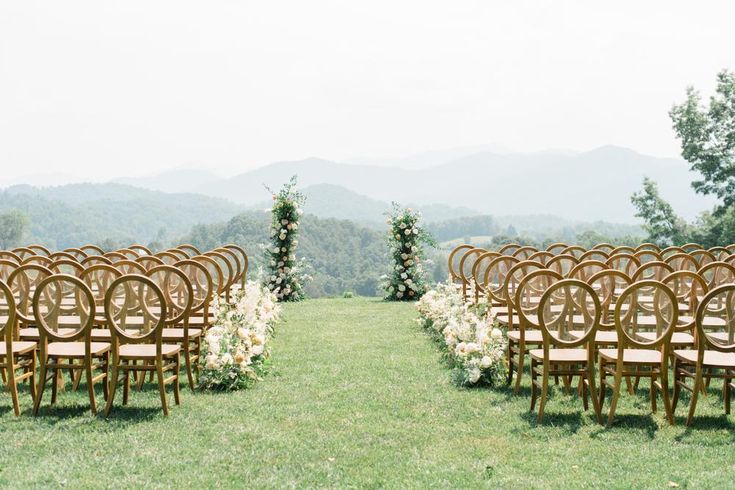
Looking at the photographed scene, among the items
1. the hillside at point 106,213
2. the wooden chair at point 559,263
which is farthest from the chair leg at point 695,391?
the hillside at point 106,213

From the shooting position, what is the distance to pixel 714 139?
26469mm

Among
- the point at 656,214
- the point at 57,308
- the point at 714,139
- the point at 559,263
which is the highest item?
the point at 714,139

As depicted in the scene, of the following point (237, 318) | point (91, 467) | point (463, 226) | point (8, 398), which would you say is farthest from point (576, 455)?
point (463, 226)

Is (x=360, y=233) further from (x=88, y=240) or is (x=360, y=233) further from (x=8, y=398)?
(x=88, y=240)

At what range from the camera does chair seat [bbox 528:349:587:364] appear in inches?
221

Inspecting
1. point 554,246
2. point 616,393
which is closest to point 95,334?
point 616,393

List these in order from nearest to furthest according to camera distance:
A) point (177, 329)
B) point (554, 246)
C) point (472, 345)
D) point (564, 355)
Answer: point (564, 355)
point (472, 345)
point (177, 329)
point (554, 246)

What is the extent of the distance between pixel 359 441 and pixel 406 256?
9533 mm

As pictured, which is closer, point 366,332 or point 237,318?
point 237,318

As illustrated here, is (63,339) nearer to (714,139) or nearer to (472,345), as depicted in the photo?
(472,345)

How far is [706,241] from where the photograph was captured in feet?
86.1

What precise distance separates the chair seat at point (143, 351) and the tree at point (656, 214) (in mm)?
26517

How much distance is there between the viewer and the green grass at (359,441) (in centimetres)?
434

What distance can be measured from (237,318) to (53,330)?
224 centimetres
